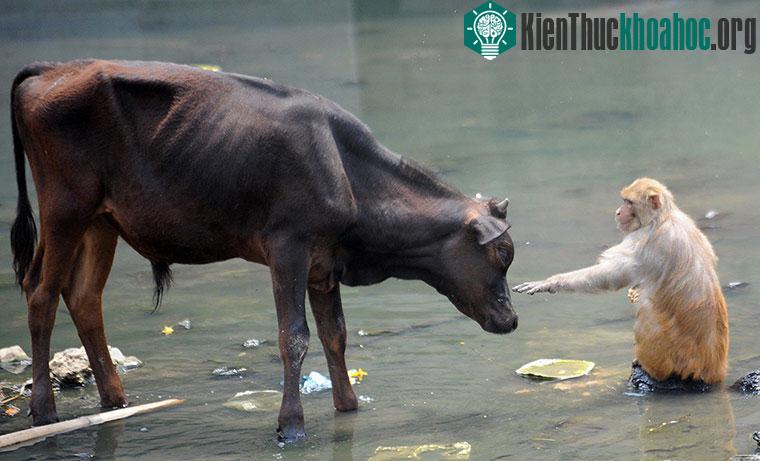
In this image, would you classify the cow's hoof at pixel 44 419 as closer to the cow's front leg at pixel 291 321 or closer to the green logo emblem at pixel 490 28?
the cow's front leg at pixel 291 321

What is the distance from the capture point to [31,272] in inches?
276

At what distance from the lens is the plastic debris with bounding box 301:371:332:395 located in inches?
284

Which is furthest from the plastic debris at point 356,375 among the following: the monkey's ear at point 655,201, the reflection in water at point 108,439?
the monkey's ear at point 655,201

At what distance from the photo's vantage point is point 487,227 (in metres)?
6.49

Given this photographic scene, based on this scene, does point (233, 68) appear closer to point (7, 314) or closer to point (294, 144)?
point (7, 314)

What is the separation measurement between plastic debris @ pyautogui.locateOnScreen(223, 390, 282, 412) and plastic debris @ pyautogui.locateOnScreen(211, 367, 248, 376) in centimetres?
38

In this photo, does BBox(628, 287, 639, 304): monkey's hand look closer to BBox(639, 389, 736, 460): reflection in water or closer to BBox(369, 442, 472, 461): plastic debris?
BBox(639, 389, 736, 460): reflection in water

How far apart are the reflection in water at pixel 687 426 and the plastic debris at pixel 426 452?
834 millimetres

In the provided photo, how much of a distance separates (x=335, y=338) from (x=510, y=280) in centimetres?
253

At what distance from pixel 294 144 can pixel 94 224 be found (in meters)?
1.41

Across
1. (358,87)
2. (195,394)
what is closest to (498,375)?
(195,394)

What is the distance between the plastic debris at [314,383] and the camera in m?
7.21

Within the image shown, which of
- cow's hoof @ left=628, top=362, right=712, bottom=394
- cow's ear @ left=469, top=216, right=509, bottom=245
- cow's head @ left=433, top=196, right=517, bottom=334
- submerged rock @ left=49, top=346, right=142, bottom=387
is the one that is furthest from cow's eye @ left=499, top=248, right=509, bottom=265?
submerged rock @ left=49, top=346, right=142, bottom=387

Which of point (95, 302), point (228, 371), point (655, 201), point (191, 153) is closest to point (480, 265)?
point (655, 201)
